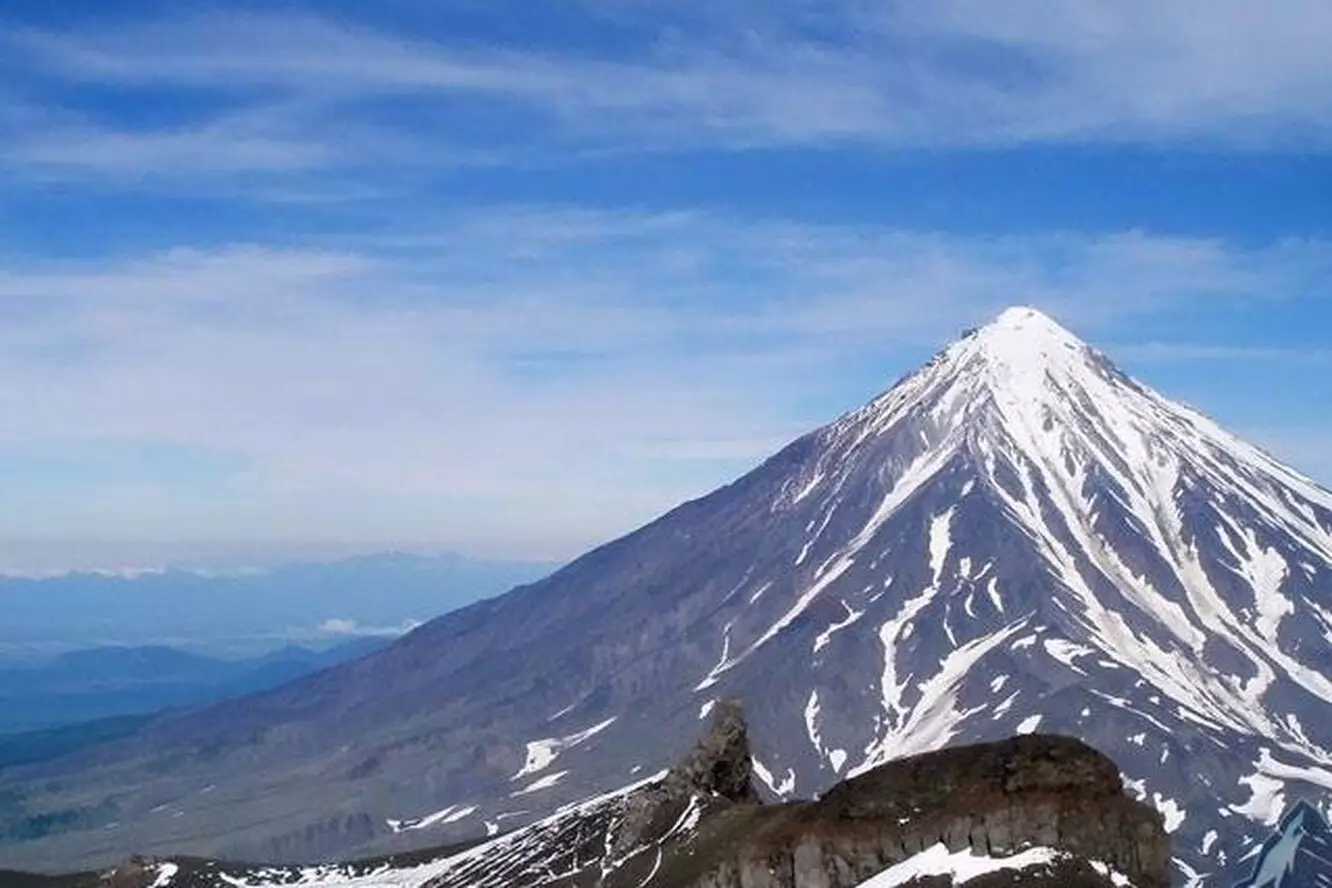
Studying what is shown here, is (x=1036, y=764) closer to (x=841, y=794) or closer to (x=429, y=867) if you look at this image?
(x=841, y=794)

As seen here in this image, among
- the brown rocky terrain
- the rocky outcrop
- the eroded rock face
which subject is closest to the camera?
the brown rocky terrain

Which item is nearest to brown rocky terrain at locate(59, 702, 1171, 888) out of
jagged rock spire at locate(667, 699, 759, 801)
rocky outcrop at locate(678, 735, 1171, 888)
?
rocky outcrop at locate(678, 735, 1171, 888)

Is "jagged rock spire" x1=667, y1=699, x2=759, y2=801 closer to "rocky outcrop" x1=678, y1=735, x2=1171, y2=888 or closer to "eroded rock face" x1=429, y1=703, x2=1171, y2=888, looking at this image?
"eroded rock face" x1=429, y1=703, x2=1171, y2=888

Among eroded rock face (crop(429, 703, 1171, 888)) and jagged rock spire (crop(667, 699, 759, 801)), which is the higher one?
jagged rock spire (crop(667, 699, 759, 801))

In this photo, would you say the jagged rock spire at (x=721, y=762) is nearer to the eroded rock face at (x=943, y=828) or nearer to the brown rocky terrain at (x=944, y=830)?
the brown rocky terrain at (x=944, y=830)

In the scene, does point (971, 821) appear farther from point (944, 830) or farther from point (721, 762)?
point (721, 762)

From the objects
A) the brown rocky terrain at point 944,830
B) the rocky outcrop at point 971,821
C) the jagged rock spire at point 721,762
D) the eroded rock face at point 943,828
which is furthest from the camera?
the jagged rock spire at point 721,762

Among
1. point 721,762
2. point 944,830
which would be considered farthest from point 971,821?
point 721,762

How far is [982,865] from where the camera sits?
92312 millimetres

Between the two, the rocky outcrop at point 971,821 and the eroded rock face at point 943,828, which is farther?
the rocky outcrop at point 971,821

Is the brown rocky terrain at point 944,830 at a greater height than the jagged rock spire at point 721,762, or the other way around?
the jagged rock spire at point 721,762

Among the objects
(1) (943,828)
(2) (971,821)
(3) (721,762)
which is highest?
(3) (721,762)

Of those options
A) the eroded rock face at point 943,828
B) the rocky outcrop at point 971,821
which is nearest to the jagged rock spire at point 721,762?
the eroded rock face at point 943,828

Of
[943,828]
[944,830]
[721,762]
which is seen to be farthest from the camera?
[721,762]
